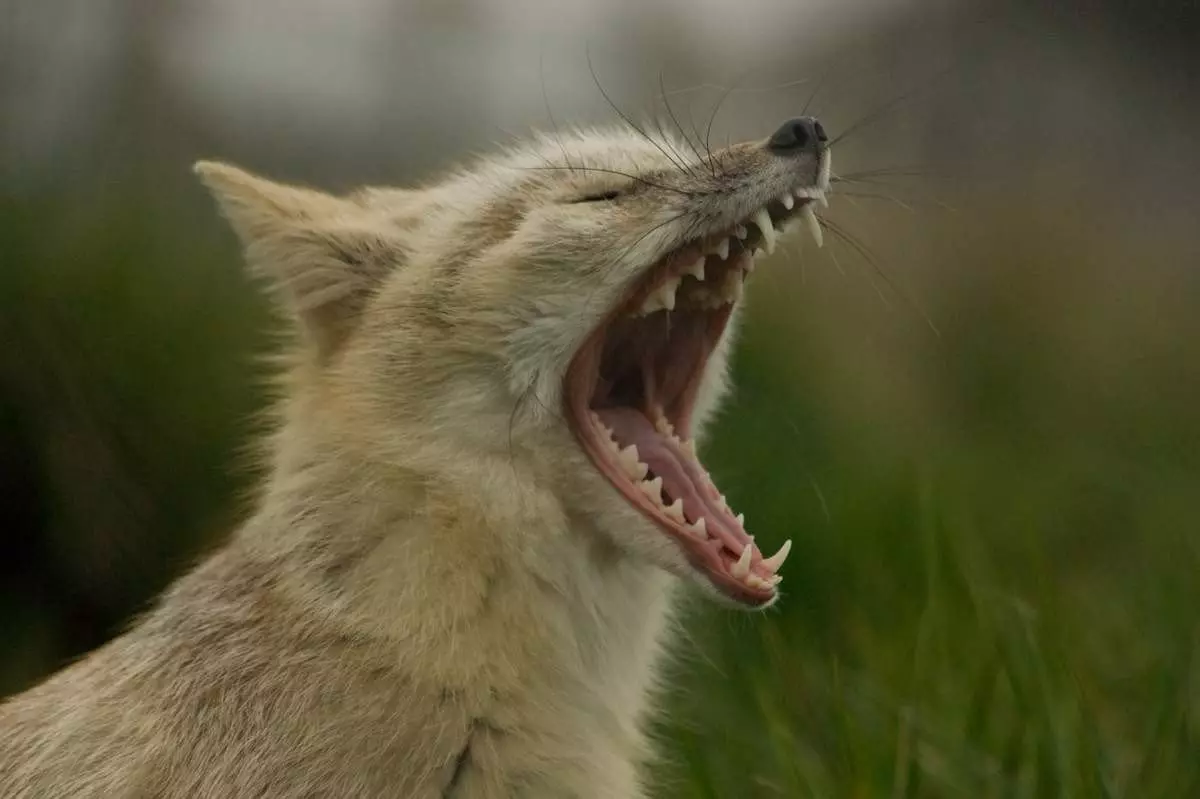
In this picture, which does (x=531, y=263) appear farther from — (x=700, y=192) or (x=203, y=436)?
(x=203, y=436)

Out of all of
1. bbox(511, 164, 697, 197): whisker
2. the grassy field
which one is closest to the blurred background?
the grassy field

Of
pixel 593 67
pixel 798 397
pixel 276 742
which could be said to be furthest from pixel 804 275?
pixel 276 742

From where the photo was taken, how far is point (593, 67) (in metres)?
2.56

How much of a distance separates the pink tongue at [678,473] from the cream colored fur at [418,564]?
0.09m

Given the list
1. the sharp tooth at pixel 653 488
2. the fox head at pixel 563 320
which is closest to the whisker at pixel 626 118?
the fox head at pixel 563 320

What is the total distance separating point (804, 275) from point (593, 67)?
2.46ft

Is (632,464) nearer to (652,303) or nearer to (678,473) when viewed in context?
(678,473)

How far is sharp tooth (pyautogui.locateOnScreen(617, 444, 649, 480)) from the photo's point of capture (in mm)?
1500

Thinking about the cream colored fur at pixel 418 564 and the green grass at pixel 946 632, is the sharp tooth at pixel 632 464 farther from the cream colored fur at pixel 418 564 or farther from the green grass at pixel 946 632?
the green grass at pixel 946 632

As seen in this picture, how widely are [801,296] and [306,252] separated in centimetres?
166

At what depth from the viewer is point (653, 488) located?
4.94ft

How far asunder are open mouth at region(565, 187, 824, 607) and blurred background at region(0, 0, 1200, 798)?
575mm

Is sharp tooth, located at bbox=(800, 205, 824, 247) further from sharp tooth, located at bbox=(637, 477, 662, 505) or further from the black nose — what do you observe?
sharp tooth, located at bbox=(637, 477, 662, 505)

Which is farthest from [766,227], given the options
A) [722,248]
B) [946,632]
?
[946,632]
